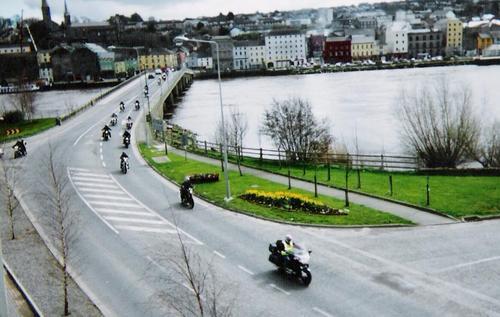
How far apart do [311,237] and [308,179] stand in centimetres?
1100

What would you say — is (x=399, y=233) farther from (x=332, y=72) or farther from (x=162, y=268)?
(x=332, y=72)

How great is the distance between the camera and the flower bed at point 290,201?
27859 millimetres

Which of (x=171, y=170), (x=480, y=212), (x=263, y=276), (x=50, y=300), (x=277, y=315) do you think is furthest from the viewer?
(x=171, y=170)

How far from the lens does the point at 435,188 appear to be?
3158cm

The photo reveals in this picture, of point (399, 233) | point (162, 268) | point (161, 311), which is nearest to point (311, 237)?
point (399, 233)

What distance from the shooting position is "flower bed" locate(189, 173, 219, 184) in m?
36.2

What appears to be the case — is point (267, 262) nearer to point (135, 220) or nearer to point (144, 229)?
point (144, 229)

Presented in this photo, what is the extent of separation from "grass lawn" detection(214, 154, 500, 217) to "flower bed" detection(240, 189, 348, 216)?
154 inches

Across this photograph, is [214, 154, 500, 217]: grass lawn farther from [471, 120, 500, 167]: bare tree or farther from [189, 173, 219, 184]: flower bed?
[471, 120, 500, 167]: bare tree

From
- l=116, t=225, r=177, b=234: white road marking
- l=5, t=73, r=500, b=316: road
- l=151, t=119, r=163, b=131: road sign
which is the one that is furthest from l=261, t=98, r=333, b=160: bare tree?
l=116, t=225, r=177, b=234: white road marking

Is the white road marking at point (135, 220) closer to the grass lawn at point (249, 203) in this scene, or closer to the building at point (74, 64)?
the grass lawn at point (249, 203)

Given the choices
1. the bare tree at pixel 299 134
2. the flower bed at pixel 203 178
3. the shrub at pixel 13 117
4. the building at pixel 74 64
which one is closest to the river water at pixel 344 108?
the bare tree at pixel 299 134

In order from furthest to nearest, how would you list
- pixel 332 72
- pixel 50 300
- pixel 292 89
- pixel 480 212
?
pixel 332 72 < pixel 292 89 < pixel 480 212 < pixel 50 300

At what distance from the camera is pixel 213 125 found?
82000 mm
